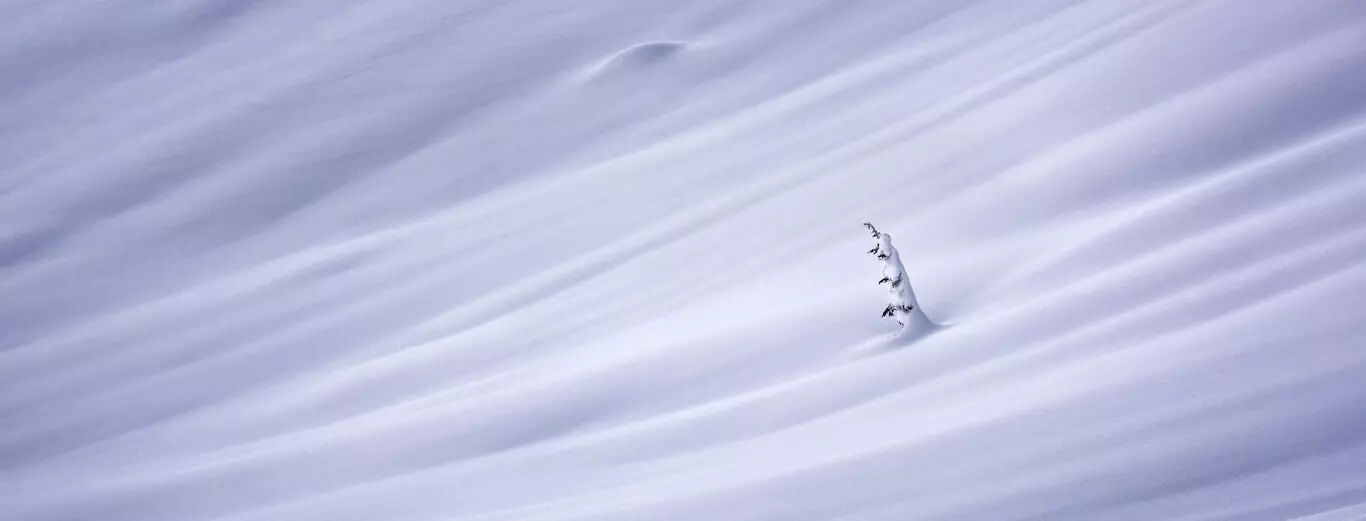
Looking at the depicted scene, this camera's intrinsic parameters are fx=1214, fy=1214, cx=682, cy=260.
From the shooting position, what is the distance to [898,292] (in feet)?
9.50

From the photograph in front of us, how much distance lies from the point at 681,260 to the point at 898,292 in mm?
1077

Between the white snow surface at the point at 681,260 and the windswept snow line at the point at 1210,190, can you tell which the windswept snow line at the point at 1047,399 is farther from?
the windswept snow line at the point at 1210,190

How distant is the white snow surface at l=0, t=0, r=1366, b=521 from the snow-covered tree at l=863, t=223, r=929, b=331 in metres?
0.07

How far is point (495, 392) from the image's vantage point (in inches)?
132

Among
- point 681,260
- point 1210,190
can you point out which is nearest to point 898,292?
point 1210,190

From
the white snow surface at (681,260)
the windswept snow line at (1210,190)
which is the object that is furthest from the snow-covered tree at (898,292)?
the windswept snow line at (1210,190)

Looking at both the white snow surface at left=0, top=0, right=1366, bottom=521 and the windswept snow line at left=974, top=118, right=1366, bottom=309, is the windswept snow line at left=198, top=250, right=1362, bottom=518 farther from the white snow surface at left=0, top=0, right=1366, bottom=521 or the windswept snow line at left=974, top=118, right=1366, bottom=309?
the windswept snow line at left=974, top=118, right=1366, bottom=309

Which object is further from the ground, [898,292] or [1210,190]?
[1210,190]

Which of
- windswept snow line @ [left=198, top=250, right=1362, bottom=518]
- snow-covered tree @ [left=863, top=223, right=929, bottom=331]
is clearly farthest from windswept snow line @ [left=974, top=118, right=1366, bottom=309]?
windswept snow line @ [left=198, top=250, right=1362, bottom=518]

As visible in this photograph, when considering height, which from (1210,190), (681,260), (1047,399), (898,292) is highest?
Result: (681,260)

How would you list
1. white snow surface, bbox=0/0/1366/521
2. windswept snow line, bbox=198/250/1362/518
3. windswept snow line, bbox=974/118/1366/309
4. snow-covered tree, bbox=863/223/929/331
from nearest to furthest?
windswept snow line, bbox=198/250/1362/518
white snow surface, bbox=0/0/1366/521
snow-covered tree, bbox=863/223/929/331
windswept snow line, bbox=974/118/1366/309

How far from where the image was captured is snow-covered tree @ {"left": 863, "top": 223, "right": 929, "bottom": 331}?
2848mm

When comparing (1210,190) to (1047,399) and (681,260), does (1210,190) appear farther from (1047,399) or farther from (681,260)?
(681,260)

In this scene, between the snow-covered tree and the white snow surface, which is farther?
the snow-covered tree
